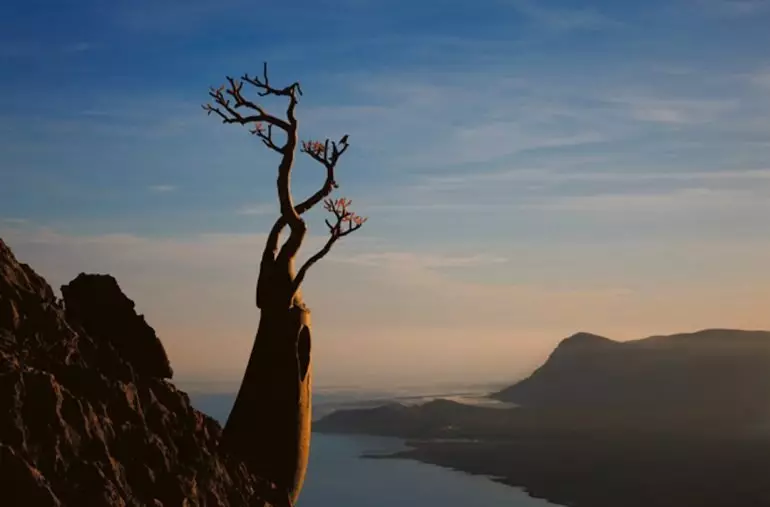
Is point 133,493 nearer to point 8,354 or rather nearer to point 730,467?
point 8,354

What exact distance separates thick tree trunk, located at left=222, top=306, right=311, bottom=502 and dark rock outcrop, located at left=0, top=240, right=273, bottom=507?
89cm

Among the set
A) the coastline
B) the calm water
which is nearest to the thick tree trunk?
the calm water

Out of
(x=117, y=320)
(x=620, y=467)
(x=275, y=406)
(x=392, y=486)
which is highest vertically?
(x=117, y=320)

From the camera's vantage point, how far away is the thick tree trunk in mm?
17672

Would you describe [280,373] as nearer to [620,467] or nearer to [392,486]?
[392,486]

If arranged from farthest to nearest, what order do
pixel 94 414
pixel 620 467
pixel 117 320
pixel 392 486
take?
1. pixel 620 467
2. pixel 392 486
3. pixel 117 320
4. pixel 94 414

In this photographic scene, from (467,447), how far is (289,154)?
18039 centimetres

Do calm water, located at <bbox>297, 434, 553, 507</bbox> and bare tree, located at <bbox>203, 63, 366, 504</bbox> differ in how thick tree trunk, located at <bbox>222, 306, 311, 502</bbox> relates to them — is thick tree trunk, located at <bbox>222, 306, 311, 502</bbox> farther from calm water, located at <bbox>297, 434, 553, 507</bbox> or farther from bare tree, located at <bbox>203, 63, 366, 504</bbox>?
calm water, located at <bbox>297, 434, 553, 507</bbox>

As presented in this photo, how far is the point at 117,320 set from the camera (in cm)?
1596

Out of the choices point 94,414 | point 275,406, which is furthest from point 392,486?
point 94,414

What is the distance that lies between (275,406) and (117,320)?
3456 millimetres

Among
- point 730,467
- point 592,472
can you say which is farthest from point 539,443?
point 730,467

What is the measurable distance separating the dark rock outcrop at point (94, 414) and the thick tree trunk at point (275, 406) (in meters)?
0.89

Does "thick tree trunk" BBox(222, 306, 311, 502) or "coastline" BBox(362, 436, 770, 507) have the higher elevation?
"thick tree trunk" BBox(222, 306, 311, 502)
